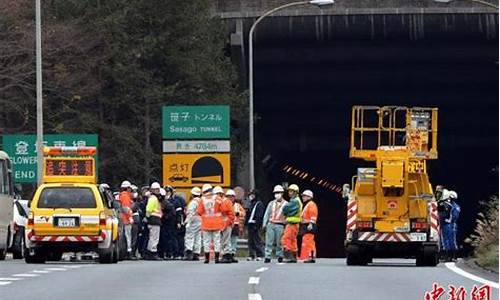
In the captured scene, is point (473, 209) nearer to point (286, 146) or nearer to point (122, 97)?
point (286, 146)

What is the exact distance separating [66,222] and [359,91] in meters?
36.6

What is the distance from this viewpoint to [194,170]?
1766 inches

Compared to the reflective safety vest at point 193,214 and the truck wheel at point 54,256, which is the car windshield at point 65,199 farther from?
the reflective safety vest at point 193,214

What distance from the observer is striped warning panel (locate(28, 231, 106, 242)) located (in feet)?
108

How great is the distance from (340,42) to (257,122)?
12.3m

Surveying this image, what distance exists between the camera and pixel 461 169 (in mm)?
86750

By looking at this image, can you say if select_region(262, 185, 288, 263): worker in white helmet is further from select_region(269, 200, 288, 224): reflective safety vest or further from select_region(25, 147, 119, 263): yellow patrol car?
select_region(25, 147, 119, 263): yellow patrol car

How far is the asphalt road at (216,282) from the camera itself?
21438 millimetres

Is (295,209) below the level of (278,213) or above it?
above

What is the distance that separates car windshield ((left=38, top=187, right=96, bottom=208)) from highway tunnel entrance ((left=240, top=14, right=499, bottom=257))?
25.9m

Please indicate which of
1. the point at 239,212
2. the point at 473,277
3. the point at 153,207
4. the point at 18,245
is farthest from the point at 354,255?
the point at 18,245

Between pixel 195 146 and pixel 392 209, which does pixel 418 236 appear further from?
pixel 195 146

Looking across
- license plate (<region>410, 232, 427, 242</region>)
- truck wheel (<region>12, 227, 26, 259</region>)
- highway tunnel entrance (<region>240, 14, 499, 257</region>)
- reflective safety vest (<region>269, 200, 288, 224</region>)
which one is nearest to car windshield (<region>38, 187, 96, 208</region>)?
truck wheel (<region>12, 227, 26, 259</region>)

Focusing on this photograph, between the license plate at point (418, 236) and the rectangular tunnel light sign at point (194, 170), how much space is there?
36.4 feet
